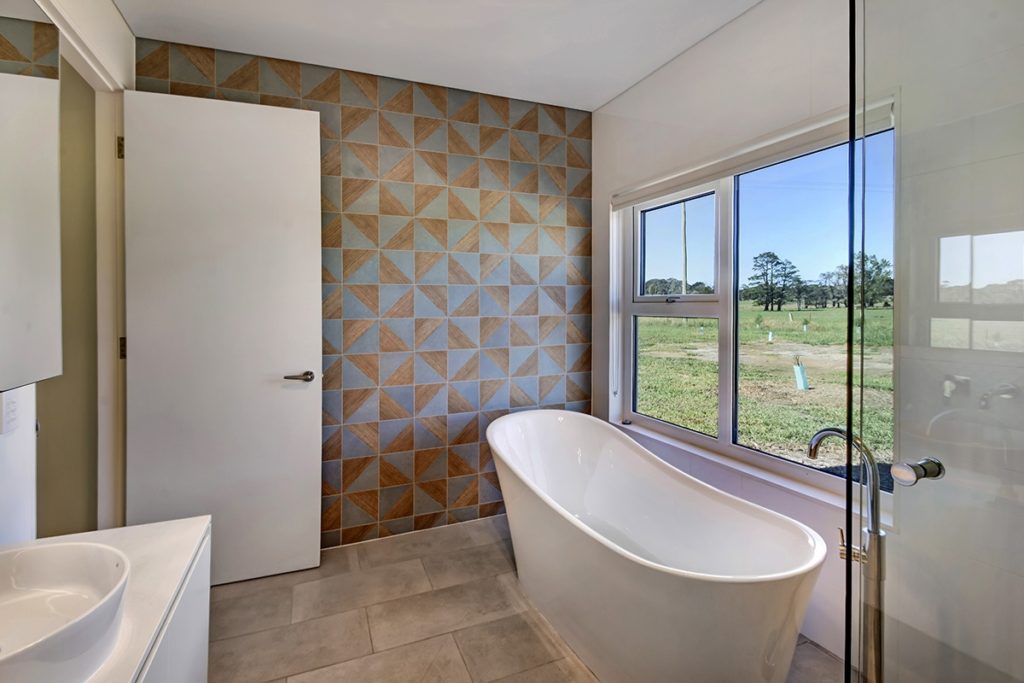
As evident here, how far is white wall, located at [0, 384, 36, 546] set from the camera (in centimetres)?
129

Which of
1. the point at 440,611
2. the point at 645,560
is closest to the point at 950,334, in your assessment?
the point at 645,560

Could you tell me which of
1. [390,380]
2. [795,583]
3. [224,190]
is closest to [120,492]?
[390,380]

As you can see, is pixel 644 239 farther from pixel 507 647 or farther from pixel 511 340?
pixel 507 647

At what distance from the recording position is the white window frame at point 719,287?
172 cm

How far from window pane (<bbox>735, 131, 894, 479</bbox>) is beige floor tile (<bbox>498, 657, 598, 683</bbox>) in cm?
116

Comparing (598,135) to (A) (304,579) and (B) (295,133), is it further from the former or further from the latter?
(A) (304,579)

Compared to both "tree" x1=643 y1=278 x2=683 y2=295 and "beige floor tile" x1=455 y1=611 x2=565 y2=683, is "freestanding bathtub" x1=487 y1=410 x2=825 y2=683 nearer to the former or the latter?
"beige floor tile" x1=455 y1=611 x2=565 y2=683

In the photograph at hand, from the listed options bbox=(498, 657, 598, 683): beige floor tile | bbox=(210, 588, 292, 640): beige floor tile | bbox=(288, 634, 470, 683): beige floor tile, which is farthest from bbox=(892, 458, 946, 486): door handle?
bbox=(210, 588, 292, 640): beige floor tile

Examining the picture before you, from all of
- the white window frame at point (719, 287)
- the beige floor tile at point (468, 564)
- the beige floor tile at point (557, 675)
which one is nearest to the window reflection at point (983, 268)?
the white window frame at point (719, 287)

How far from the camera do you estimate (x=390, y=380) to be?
257cm

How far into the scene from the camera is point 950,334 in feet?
2.85

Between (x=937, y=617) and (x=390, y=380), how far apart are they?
2.26 m

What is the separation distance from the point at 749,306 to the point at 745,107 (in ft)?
Answer: 2.74

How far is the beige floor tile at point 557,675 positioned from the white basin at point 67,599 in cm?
121
